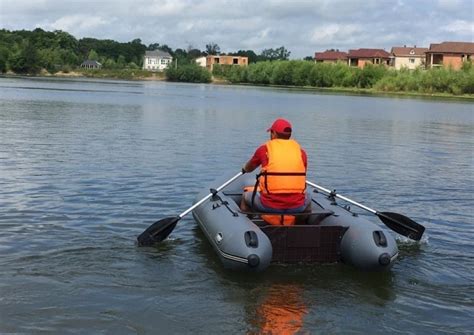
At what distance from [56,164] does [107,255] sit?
7.54m

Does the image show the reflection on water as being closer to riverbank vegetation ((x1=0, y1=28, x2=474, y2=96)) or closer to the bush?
riverbank vegetation ((x1=0, y1=28, x2=474, y2=96))

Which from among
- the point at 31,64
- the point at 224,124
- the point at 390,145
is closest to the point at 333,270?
the point at 390,145

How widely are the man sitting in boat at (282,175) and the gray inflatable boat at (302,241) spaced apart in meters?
0.26

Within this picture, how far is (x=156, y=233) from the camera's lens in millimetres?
8734

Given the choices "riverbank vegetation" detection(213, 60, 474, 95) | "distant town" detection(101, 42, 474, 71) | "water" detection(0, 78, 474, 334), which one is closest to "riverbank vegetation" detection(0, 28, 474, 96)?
"riverbank vegetation" detection(213, 60, 474, 95)

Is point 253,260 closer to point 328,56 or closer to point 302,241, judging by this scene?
point 302,241

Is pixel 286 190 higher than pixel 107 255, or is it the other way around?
pixel 286 190

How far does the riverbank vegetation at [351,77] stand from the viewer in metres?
88.8

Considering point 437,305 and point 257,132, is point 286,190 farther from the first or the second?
point 257,132

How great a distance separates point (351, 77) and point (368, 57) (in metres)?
42.9

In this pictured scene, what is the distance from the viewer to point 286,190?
7871 millimetres

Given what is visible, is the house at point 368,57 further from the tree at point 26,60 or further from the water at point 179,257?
the water at point 179,257

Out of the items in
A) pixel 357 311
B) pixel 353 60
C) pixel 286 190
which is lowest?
pixel 357 311

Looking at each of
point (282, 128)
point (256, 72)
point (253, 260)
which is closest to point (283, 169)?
point (282, 128)
